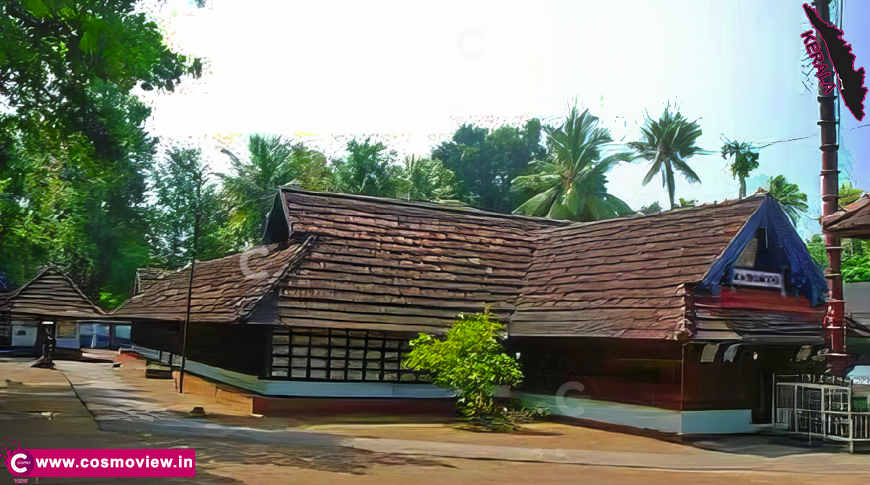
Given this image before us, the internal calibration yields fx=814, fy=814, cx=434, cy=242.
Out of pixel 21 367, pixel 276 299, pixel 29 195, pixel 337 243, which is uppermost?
pixel 29 195

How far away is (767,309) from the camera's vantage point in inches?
682

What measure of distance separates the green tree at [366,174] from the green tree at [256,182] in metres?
1.00

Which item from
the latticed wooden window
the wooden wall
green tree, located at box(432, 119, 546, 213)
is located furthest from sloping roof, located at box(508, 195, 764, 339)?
green tree, located at box(432, 119, 546, 213)

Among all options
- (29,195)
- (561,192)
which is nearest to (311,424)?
(29,195)

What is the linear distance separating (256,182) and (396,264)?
25.8 meters

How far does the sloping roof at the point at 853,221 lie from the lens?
12766mm

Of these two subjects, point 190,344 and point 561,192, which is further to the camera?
point 561,192

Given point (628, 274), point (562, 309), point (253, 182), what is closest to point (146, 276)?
point (253, 182)

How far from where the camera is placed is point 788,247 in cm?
1788

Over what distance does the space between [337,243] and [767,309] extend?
9.70 meters

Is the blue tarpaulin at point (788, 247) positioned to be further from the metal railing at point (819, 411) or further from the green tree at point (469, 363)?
the green tree at point (469, 363)

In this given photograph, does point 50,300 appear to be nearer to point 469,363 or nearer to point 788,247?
point 469,363

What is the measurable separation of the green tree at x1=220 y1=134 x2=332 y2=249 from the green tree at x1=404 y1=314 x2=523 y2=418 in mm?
26767

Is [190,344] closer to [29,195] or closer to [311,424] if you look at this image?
[29,195]
